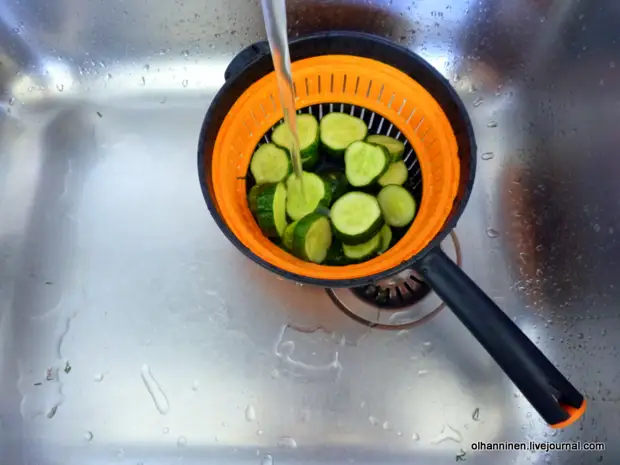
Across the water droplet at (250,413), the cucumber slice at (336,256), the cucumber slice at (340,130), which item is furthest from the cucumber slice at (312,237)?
the water droplet at (250,413)

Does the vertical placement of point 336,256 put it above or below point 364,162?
below

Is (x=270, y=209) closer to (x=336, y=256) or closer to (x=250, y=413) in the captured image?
(x=336, y=256)

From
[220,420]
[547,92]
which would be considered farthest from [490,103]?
[220,420]

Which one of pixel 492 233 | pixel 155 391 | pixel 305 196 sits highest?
pixel 305 196

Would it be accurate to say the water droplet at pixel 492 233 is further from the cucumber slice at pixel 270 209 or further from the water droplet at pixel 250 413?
the water droplet at pixel 250 413

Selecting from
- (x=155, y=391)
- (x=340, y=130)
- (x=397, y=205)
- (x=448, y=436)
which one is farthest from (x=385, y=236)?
(x=155, y=391)

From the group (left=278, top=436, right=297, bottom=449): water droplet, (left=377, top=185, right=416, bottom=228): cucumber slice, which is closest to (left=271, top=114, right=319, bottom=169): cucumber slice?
(left=377, top=185, right=416, bottom=228): cucumber slice

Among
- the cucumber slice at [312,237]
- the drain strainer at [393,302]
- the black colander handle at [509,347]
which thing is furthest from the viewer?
the drain strainer at [393,302]
